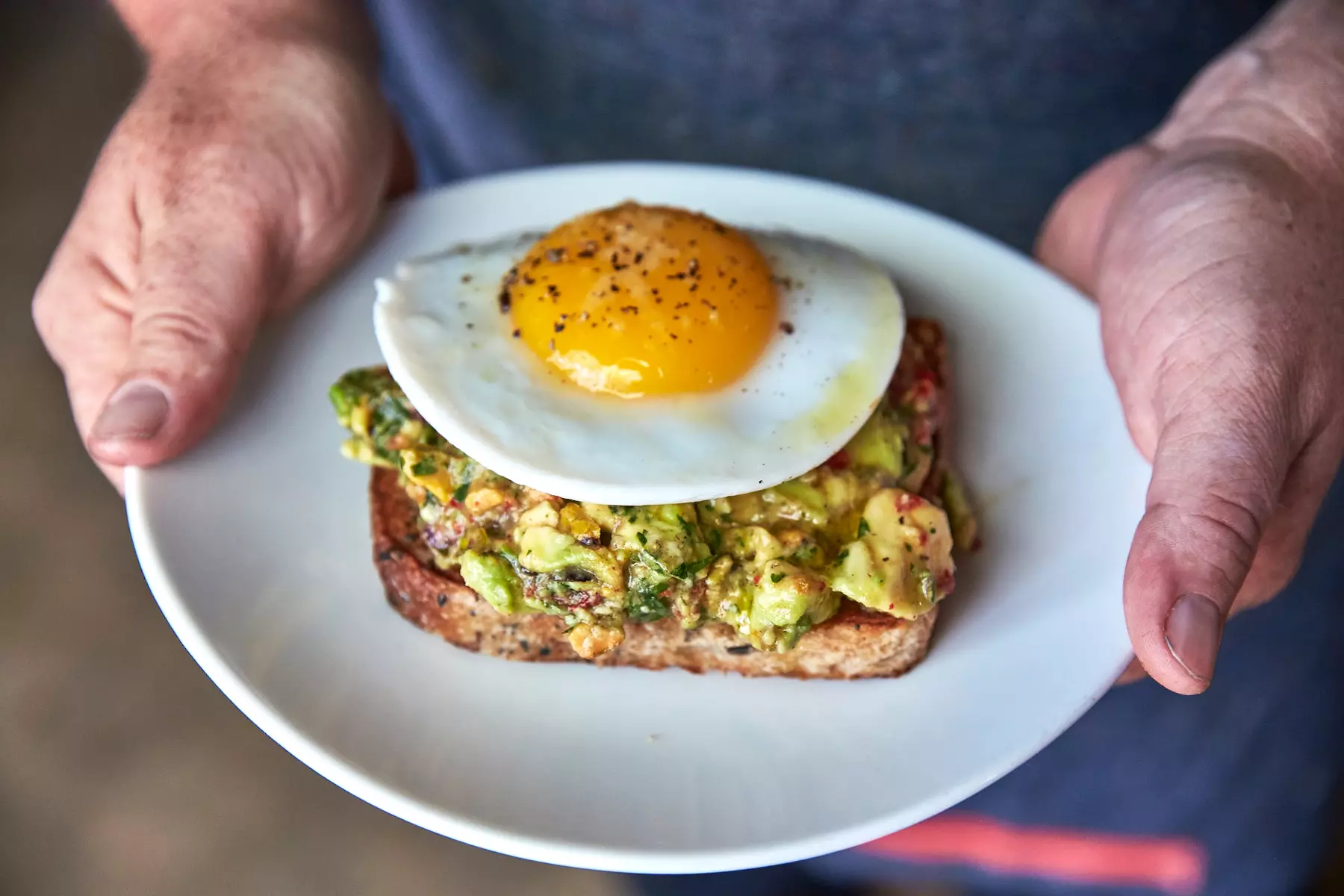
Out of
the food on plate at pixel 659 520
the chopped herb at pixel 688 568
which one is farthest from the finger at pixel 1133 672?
the chopped herb at pixel 688 568

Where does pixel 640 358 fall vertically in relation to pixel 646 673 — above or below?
above

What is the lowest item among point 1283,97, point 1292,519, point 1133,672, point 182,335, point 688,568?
point 1133,672

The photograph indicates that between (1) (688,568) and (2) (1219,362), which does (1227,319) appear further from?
(1) (688,568)

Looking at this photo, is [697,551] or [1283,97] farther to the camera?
[1283,97]

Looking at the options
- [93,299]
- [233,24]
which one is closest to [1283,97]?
[233,24]

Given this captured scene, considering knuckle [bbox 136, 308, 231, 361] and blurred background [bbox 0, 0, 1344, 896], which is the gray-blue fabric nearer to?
blurred background [bbox 0, 0, 1344, 896]

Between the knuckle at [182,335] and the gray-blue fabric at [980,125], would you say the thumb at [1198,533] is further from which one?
the knuckle at [182,335]

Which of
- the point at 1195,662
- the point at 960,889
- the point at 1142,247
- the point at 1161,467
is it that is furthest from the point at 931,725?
the point at 960,889
